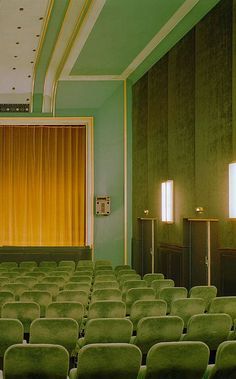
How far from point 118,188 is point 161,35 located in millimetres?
5259

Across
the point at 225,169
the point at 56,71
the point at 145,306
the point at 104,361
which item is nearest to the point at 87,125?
the point at 56,71

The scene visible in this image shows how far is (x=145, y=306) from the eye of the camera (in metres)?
5.51

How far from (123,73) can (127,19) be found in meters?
4.06

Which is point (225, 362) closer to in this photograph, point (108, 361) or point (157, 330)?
point (108, 361)

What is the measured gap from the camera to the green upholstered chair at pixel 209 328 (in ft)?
14.7

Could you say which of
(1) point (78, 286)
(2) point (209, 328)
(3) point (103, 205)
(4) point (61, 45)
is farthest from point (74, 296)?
(3) point (103, 205)

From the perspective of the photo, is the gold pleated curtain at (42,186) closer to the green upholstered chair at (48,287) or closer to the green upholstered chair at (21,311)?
the green upholstered chair at (48,287)

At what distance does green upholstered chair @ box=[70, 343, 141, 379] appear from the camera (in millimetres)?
3219

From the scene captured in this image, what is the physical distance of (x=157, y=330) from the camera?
14.5 ft

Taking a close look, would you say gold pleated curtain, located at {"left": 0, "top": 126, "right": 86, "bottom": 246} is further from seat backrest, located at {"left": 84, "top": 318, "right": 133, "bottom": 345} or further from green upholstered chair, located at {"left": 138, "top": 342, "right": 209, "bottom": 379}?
green upholstered chair, located at {"left": 138, "top": 342, "right": 209, "bottom": 379}

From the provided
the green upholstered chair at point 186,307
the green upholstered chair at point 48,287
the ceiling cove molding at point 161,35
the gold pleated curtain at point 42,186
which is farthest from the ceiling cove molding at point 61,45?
the green upholstered chair at point 186,307

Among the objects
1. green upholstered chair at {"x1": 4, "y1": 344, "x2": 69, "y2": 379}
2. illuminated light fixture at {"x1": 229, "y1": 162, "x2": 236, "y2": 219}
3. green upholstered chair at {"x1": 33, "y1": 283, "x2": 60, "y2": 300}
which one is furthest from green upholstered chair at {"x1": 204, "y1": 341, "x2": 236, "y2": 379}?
illuminated light fixture at {"x1": 229, "y1": 162, "x2": 236, "y2": 219}

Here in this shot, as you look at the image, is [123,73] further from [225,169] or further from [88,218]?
[225,169]

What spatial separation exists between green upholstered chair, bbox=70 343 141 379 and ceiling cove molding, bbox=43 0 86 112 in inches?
356
